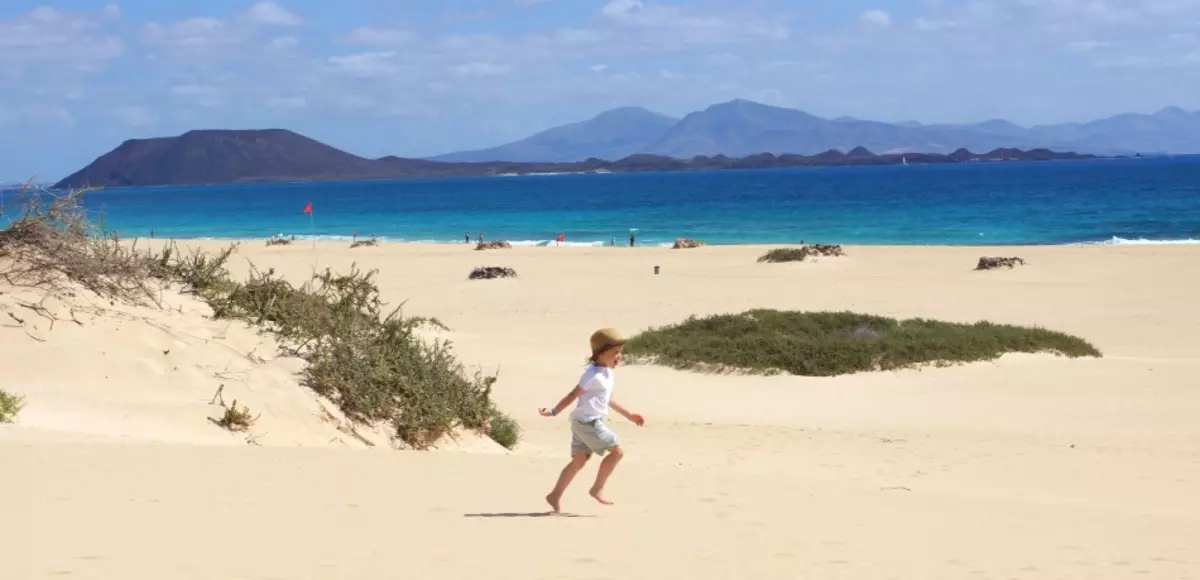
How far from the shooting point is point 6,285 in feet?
34.5

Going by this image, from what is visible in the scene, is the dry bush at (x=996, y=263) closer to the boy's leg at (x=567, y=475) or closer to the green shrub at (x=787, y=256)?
the green shrub at (x=787, y=256)

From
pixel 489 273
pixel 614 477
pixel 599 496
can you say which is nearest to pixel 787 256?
pixel 489 273

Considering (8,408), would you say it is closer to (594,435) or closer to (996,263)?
(594,435)

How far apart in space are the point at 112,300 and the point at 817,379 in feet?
31.8

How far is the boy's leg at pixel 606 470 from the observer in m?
7.77

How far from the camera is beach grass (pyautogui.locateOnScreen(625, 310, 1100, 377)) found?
17703 mm

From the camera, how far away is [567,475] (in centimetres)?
780

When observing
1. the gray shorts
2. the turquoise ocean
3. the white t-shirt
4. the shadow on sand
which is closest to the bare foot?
the shadow on sand

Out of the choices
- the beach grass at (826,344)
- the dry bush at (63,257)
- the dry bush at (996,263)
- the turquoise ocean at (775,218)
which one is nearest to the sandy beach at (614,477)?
the dry bush at (63,257)

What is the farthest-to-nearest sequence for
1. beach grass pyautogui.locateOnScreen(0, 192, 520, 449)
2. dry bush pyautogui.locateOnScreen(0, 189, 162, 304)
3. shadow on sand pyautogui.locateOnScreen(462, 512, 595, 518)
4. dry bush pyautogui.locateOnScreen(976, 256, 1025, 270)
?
dry bush pyautogui.locateOnScreen(976, 256, 1025, 270), dry bush pyautogui.locateOnScreen(0, 189, 162, 304), beach grass pyautogui.locateOnScreen(0, 192, 520, 449), shadow on sand pyautogui.locateOnScreen(462, 512, 595, 518)

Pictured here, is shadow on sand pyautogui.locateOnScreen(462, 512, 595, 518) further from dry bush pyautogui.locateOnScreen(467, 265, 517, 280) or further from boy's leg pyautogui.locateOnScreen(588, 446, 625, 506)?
dry bush pyautogui.locateOnScreen(467, 265, 517, 280)

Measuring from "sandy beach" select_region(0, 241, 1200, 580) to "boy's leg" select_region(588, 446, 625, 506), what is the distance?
0.38 ft

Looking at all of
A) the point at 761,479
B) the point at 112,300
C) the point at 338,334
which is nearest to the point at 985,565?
the point at 761,479

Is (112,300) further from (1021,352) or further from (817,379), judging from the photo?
(1021,352)
